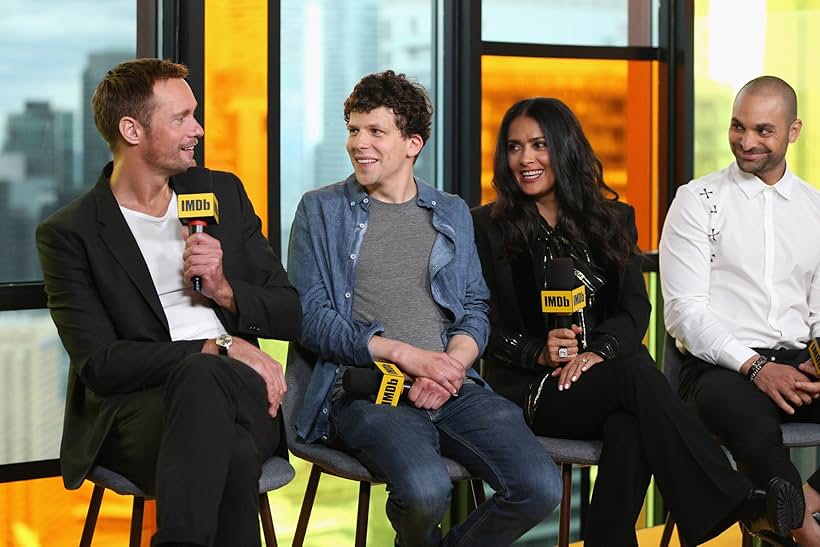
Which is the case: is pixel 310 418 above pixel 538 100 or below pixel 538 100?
below

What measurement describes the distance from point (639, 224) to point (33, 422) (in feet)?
8.21

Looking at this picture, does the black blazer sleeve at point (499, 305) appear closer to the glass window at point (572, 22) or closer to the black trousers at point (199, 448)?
the black trousers at point (199, 448)

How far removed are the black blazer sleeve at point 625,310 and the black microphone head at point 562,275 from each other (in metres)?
0.32

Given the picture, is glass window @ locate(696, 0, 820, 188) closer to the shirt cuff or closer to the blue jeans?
the shirt cuff

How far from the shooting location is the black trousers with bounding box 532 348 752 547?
124 inches

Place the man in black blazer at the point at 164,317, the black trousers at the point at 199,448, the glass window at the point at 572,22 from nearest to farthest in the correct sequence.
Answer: the black trousers at the point at 199,448 < the man in black blazer at the point at 164,317 < the glass window at the point at 572,22

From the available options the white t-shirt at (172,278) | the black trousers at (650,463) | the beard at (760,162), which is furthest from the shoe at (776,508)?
the white t-shirt at (172,278)

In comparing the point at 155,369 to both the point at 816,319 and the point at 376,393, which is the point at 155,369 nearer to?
the point at 376,393

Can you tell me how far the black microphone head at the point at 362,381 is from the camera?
3.20m

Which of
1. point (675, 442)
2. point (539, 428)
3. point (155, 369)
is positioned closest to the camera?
point (155, 369)

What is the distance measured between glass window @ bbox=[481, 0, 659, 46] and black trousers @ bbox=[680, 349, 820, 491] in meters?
1.45

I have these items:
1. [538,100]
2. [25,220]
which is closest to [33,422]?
[25,220]

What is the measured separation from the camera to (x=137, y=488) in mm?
2920

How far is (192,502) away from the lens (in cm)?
257
